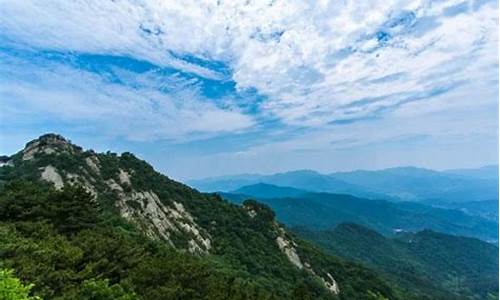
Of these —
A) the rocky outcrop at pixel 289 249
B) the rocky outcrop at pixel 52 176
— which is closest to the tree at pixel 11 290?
the rocky outcrop at pixel 52 176

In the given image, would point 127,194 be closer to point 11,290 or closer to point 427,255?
point 11,290

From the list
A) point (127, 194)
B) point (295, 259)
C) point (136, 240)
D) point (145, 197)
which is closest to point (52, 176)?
point (127, 194)

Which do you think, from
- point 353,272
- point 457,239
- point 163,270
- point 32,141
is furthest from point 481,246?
point 163,270

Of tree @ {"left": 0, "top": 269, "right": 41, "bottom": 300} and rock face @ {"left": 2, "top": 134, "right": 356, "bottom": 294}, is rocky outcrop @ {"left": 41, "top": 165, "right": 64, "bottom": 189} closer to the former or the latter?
rock face @ {"left": 2, "top": 134, "right": 356, "bottom": 294}

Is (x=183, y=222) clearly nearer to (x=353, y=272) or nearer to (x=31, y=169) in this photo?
(x=31, y=169)

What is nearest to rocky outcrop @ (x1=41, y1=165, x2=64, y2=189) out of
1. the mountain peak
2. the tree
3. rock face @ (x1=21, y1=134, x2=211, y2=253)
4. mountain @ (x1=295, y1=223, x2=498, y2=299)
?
rock face @ (x1=21, y1=134, x2=211, y2=253)

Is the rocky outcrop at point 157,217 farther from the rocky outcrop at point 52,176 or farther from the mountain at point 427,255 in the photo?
the mountain at point 427,255
